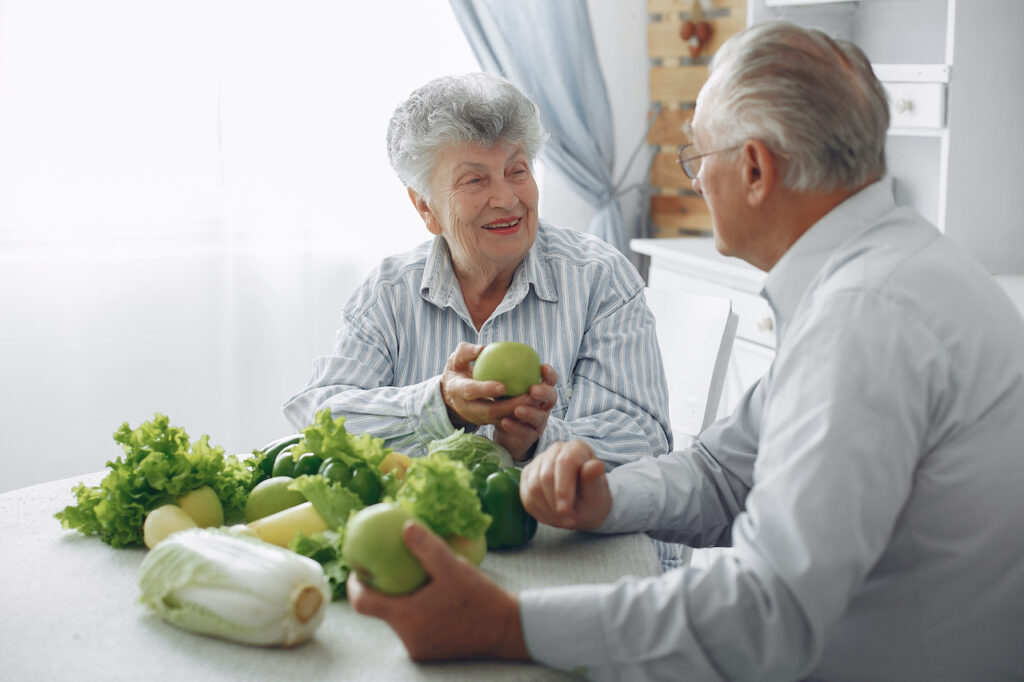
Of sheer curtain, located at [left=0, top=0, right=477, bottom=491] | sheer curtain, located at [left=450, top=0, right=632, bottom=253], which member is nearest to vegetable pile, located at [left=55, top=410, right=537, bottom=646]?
sheer curtain, located at [left=0, top=0, right=477, bottom=491]

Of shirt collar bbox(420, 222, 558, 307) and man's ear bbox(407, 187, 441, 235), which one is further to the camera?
man's ear bbox(407, 187, 441, 235)

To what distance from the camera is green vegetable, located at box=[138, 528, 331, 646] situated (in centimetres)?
107

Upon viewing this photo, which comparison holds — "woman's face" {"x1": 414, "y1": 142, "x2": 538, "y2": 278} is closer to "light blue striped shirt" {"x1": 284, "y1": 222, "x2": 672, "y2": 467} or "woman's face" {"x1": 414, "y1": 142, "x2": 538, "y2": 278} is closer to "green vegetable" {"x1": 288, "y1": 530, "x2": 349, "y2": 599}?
"light blue striped shirt" {"x1": 284, "y1": 222, "x2": 672, "y2": 467}

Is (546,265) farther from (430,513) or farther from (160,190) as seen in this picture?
(160,190)

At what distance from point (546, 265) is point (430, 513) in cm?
96

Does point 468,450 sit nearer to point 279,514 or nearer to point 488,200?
point 279,514

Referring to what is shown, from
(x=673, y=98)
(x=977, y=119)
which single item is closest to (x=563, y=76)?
(x=673, y=98)

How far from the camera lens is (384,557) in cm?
105

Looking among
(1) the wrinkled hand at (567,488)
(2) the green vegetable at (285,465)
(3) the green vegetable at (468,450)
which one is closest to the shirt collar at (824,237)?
(1) the wrinkled hand at (567,488)

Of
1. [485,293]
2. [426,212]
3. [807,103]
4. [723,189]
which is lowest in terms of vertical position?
[485,293]

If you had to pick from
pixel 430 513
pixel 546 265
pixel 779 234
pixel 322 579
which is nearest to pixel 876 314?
pixel 779 234

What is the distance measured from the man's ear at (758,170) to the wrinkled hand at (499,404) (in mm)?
428

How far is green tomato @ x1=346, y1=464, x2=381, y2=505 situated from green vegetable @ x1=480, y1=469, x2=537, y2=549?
0.14 metres

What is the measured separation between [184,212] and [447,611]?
106 inches
